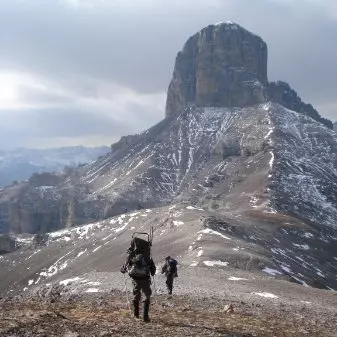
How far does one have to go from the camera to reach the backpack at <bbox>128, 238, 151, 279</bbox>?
56.1ft

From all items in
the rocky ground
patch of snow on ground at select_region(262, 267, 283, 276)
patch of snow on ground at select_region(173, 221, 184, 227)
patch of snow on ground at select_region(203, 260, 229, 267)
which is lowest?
patch of snow on ground at select_region(262, 267, 283, 276)

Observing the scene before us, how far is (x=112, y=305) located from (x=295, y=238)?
115m

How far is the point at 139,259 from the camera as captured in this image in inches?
680

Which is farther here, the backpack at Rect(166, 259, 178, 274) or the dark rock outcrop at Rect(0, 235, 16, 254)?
the dark rock outcrop at Rect(0, 235, 16, 254)

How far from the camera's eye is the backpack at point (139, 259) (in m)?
17.1

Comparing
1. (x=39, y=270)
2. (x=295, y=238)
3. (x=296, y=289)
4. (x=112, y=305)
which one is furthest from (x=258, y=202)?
(x=112, y=305)

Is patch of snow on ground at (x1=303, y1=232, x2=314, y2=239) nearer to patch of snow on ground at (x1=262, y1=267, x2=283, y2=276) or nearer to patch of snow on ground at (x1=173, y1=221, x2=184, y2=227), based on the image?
patch of snow on ground at (x1=173, y1=221, x2=184, y2=227)

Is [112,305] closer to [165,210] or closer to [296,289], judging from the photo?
[296,289]

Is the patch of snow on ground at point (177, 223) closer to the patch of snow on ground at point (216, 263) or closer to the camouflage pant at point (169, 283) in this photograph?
the patch of snow on ground at point (216, 263)

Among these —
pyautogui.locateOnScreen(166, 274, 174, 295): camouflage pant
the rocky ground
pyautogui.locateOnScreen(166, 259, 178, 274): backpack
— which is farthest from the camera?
pyautogui.locateOnScreen(166, 259, 178, 274): backpack

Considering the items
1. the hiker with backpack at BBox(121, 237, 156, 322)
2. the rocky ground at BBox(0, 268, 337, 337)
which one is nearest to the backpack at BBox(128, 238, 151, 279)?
the hiker with backpack at BBox(121, 237, 156, 322)

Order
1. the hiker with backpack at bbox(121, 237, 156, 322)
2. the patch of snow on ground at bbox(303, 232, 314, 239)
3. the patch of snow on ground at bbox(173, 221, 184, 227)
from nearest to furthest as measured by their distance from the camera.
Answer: the hiker with backpack at bbox(121, 237, 156, 322)
the patch of snow on ground at bbox(173, 221, 184, 227)
the patch of snow on ground at bbox(303, 232, 314, 239)

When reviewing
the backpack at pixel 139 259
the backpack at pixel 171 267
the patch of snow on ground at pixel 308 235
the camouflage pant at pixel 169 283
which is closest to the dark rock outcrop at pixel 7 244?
the patch of snow on ground at pixel 308 235

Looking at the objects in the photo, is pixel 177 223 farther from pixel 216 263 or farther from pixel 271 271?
pixel 216 263
